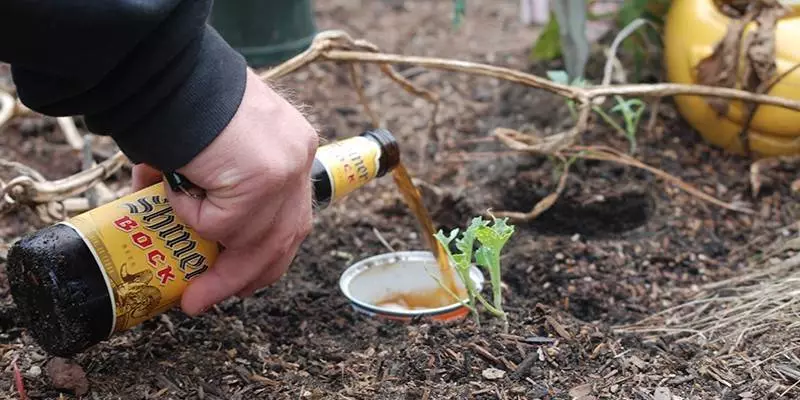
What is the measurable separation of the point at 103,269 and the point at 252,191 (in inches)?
10.3

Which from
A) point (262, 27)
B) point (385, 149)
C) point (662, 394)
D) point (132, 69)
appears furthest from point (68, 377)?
A: point (262, 27)

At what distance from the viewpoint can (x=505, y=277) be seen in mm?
1729

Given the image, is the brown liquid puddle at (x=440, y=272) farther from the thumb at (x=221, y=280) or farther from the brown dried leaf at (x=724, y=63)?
the brown dried leaf at (x=724, y=63)

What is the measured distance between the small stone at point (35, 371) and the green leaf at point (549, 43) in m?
1.51

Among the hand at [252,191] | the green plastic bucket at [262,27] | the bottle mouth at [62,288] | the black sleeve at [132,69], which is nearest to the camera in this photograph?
the black sleeve at [132,69]

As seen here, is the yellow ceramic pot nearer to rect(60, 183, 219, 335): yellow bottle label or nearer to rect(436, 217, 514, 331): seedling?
rect(436, 217, 514, 331): seedling

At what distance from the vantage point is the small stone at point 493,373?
1.27 metres

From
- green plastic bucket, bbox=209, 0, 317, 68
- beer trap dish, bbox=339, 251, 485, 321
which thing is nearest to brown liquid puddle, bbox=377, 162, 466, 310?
beer trap dish, bbox=339, 251, 485, 321

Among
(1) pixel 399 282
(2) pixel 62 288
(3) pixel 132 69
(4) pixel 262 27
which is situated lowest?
(1) pixel 399 282

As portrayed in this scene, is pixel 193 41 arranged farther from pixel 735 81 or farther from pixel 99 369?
pixel 735 81

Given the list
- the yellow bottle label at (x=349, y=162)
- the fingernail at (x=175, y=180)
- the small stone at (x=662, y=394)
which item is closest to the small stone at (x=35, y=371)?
the fingernail at (x=175, y=180)

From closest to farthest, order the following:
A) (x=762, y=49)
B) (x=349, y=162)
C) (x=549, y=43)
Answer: (x=349, y=162) → (x=762, y=49) → (x=549, y=43)

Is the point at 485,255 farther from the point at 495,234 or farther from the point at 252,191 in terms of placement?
the point at 252,191

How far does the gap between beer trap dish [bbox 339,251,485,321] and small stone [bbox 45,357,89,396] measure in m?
0.46
